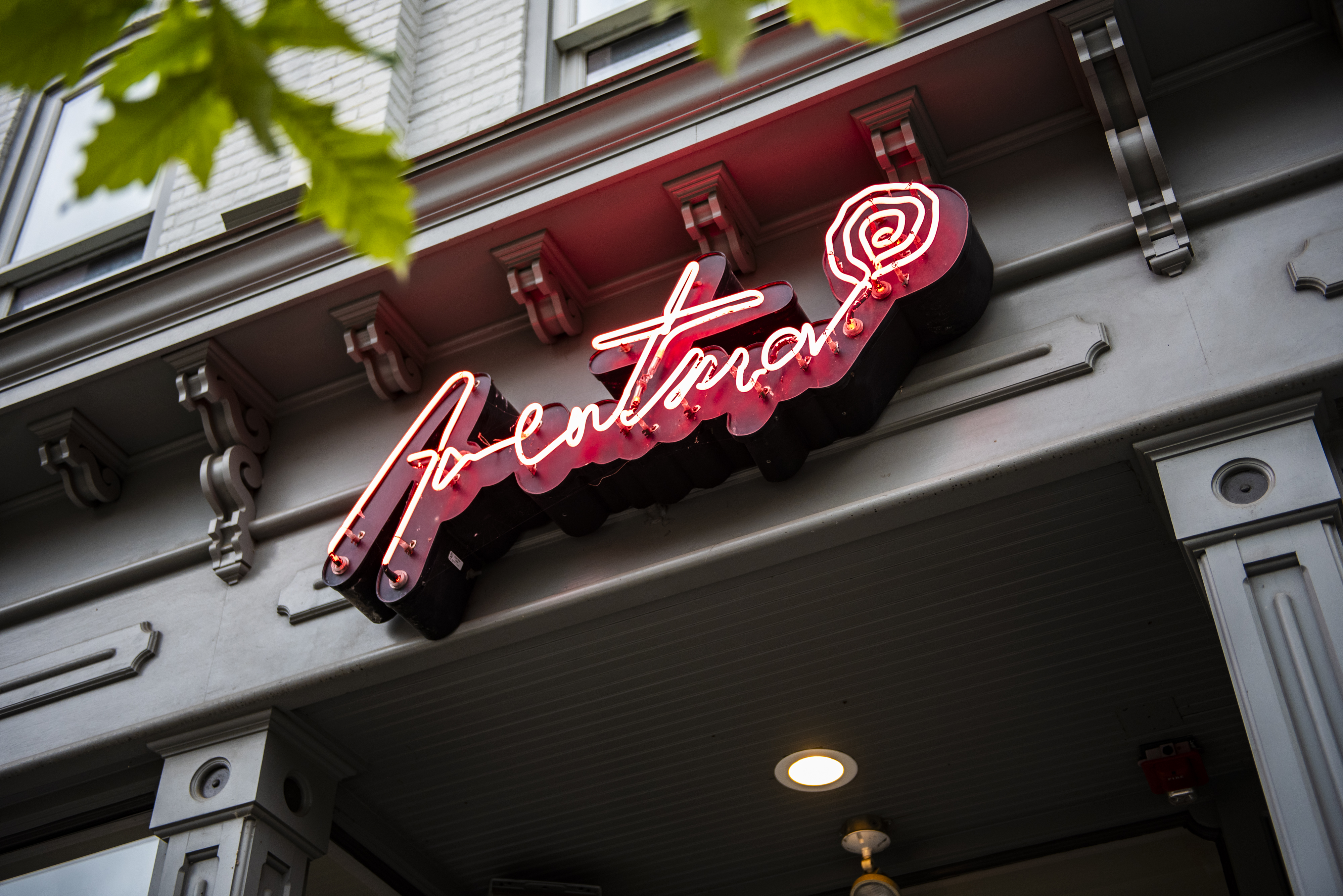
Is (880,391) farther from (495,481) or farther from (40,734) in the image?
(40,734)

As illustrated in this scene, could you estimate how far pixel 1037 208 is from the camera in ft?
18.5

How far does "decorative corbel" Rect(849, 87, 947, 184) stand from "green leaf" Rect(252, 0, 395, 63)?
14.0ft

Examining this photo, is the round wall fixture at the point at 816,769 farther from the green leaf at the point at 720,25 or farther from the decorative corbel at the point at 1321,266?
the green leaf at the point at 720,25

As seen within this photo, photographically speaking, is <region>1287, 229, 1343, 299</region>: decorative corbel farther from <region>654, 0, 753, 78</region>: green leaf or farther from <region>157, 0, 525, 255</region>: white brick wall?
<region>157, 0, 525, 255</region>: white brick wall

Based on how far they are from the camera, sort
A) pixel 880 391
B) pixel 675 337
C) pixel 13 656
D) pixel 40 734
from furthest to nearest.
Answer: pixel 13 656
pixel 40 734
pixel 675 337
pixel 880 391

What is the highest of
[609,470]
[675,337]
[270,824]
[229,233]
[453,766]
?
[229,233]

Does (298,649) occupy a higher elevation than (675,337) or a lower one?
lower

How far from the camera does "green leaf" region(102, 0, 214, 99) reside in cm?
161

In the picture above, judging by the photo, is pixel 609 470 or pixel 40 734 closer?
pixel 609 470

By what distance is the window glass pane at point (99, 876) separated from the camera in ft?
20.7

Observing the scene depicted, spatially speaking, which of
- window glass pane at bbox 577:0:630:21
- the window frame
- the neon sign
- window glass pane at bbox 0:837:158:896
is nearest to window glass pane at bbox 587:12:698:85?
window glass pane at bbox 577:0:630:21

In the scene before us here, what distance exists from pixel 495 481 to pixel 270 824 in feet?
6.13

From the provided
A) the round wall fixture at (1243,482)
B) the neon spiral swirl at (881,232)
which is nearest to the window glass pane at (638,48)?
the neon spiral swirl at (881,232)

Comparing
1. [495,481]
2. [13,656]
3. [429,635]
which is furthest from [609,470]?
[13,656]
